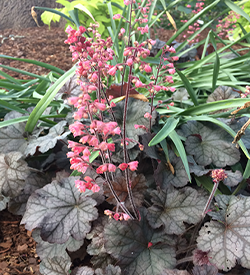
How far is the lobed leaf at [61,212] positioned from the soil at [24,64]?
15.4 inches

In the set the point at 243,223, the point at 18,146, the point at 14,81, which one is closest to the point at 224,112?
the point at 243,223

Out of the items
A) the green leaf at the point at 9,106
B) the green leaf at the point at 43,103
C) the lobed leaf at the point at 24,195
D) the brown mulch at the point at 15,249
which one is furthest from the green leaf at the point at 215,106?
the brown mulch at the point at 15,249

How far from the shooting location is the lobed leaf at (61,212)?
1015mm

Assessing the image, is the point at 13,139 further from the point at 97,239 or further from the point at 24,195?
the point at 97,239

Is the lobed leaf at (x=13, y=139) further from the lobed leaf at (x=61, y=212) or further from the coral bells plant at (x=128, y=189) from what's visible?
the lobed leaf at (x=61, y=212)

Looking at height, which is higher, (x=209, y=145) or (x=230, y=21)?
(x=209, y=145)

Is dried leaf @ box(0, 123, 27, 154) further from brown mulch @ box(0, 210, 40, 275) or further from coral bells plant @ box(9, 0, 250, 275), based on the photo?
brown mulch @ box(0, 210, 40, 275)

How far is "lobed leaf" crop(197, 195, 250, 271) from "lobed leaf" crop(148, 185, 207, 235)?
0.08 metres

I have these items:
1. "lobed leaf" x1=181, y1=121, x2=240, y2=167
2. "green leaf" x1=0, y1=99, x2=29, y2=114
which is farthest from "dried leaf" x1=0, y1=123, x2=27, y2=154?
"lobed leaf" x1=181, y1=121, x2=240, y2=167

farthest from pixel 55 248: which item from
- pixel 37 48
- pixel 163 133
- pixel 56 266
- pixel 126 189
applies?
pixel 37 48

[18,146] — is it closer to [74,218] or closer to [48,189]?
[48,189]

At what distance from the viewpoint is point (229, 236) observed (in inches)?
36.9

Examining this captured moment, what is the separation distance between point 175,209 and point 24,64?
321 centimetres

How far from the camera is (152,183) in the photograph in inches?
53.2
